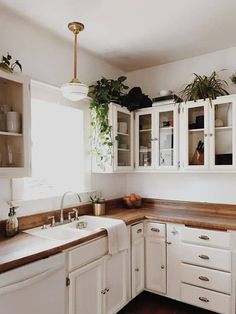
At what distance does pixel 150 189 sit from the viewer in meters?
3.24

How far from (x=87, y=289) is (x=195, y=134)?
176 cm

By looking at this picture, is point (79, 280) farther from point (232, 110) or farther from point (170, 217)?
point (232, 110)

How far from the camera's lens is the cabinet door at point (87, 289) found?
5.87 feet

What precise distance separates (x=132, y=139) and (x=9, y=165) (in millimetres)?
1559

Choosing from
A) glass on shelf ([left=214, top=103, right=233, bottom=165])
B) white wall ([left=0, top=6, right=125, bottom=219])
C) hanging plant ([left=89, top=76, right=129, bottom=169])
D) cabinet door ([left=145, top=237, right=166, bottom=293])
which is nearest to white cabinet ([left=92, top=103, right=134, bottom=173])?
hanging plant ([left=89, top=76, right=129, bottom=169])

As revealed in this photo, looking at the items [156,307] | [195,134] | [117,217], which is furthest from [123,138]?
[156,307]

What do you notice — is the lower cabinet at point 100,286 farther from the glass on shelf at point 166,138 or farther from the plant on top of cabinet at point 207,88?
the plant on top of cabinet at point 207,88

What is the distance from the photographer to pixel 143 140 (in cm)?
305

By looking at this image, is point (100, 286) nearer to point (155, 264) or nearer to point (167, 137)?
point (155, 264)

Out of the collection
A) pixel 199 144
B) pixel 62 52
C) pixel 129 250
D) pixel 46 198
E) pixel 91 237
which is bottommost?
pixel 129 250

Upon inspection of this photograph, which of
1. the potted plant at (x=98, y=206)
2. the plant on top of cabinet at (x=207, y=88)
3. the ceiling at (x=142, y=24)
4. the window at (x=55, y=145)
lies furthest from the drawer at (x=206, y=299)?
the ceiling at (x=142, y=24)

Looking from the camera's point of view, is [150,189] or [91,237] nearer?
[91,237]

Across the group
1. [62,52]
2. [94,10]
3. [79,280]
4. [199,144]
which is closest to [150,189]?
[199,144]

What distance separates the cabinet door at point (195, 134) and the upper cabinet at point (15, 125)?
157 centimetres
